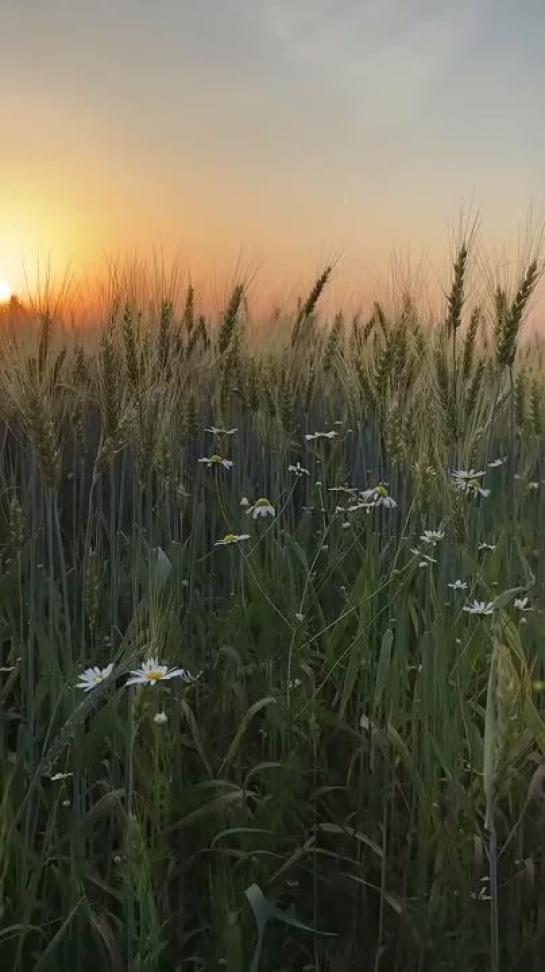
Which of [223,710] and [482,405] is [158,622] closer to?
[223,710]

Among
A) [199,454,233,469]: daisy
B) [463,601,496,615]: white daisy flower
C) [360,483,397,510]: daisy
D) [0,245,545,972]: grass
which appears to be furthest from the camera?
[199,454,233,469]: daisy

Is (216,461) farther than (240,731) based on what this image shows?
Yes

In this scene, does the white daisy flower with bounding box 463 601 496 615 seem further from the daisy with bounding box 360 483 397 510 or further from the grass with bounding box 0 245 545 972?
the daisy with bounding box 360 483 397 510

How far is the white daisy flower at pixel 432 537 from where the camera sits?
58.9 inches

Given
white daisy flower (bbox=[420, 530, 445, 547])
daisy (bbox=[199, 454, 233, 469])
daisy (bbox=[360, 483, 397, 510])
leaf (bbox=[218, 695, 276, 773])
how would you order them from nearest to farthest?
1. leaf (bbox=[218, 695, 276, 773])
2. white daisy flower (bbox=[420, 530, 445, 547])
3. daisy (bbox=[360, 483, 397, 510])
4. daisy (bbox=[199, 454, 233, 469])

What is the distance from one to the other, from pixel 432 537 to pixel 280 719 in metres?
0.40

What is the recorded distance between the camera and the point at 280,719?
135 centimetres

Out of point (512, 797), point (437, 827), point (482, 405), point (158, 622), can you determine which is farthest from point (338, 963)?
point (482, 405)

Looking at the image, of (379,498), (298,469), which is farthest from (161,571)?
(298,469)

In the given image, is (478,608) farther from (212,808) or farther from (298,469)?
(298,469)

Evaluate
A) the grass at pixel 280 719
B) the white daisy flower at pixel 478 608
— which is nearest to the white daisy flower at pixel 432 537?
the grass at pixel 280 719

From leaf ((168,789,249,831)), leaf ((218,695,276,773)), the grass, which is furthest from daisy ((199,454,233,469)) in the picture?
leaf ((168,789,249,831))

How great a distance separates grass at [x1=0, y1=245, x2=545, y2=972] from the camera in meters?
1.10

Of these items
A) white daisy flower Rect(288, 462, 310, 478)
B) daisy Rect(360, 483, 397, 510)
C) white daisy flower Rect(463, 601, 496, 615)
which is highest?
white daisy flower Rect(288, 462, 310, 478)
